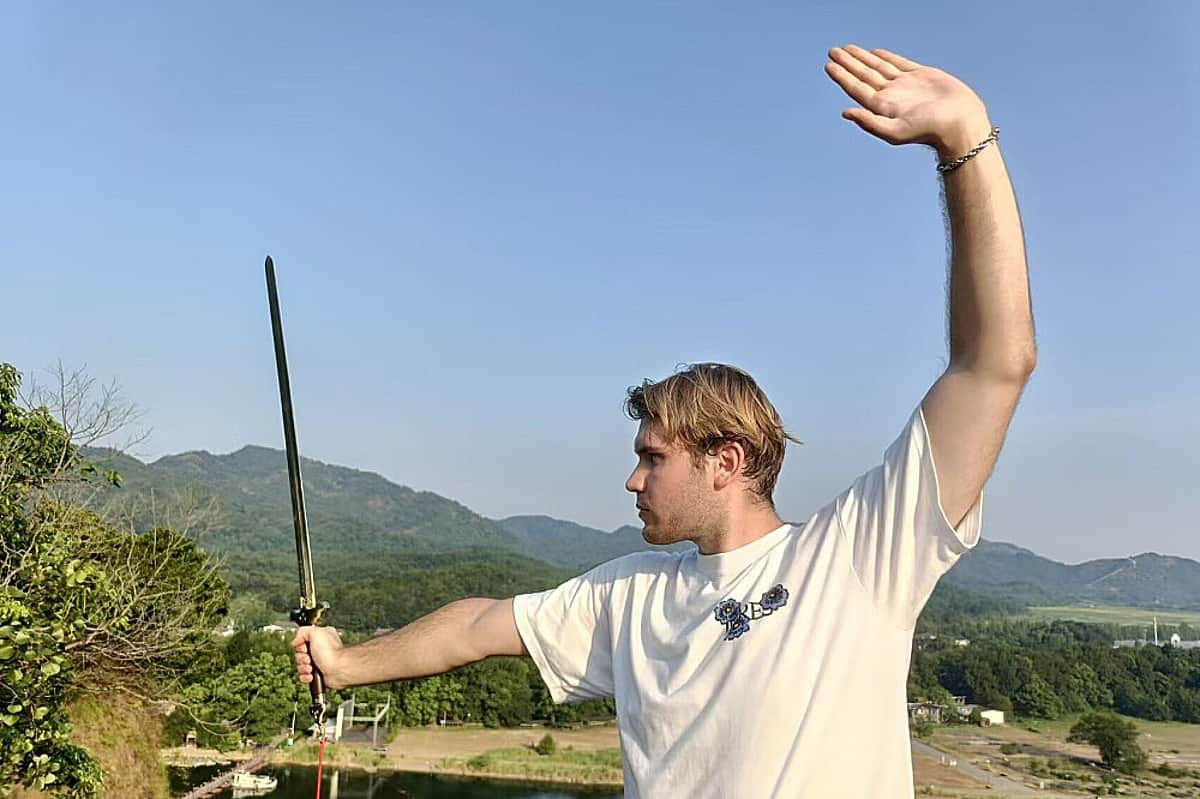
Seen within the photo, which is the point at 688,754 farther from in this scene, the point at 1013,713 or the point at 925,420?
the point at 1013,713

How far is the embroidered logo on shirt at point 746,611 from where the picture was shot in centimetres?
179

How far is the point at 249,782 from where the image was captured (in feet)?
80.8

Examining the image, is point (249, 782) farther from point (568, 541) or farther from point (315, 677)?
point (568, 541)

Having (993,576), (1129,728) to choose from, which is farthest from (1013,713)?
(993,576)

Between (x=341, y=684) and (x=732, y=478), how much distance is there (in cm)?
93

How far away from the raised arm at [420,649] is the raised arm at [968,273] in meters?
1.00

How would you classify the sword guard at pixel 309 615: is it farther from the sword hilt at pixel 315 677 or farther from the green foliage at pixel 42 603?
the green foliage at pixel 42 603

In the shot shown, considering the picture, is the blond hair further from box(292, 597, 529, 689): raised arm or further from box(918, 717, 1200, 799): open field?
box(918, 717, 1200, 799): open field

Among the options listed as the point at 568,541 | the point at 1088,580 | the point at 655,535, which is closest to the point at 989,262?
the point at 655,535

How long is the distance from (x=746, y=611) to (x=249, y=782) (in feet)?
84.2

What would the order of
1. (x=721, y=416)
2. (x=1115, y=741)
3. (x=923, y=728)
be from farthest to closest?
(x=923, y=728) → (x=1115, y=741) → (x=721, y=416)

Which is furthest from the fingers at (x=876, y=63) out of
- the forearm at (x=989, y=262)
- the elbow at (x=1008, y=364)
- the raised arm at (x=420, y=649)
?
the raised arm at (x=420, y=649)

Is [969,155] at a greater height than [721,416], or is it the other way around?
[969,155]

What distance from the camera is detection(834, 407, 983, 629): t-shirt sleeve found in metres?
1.63
